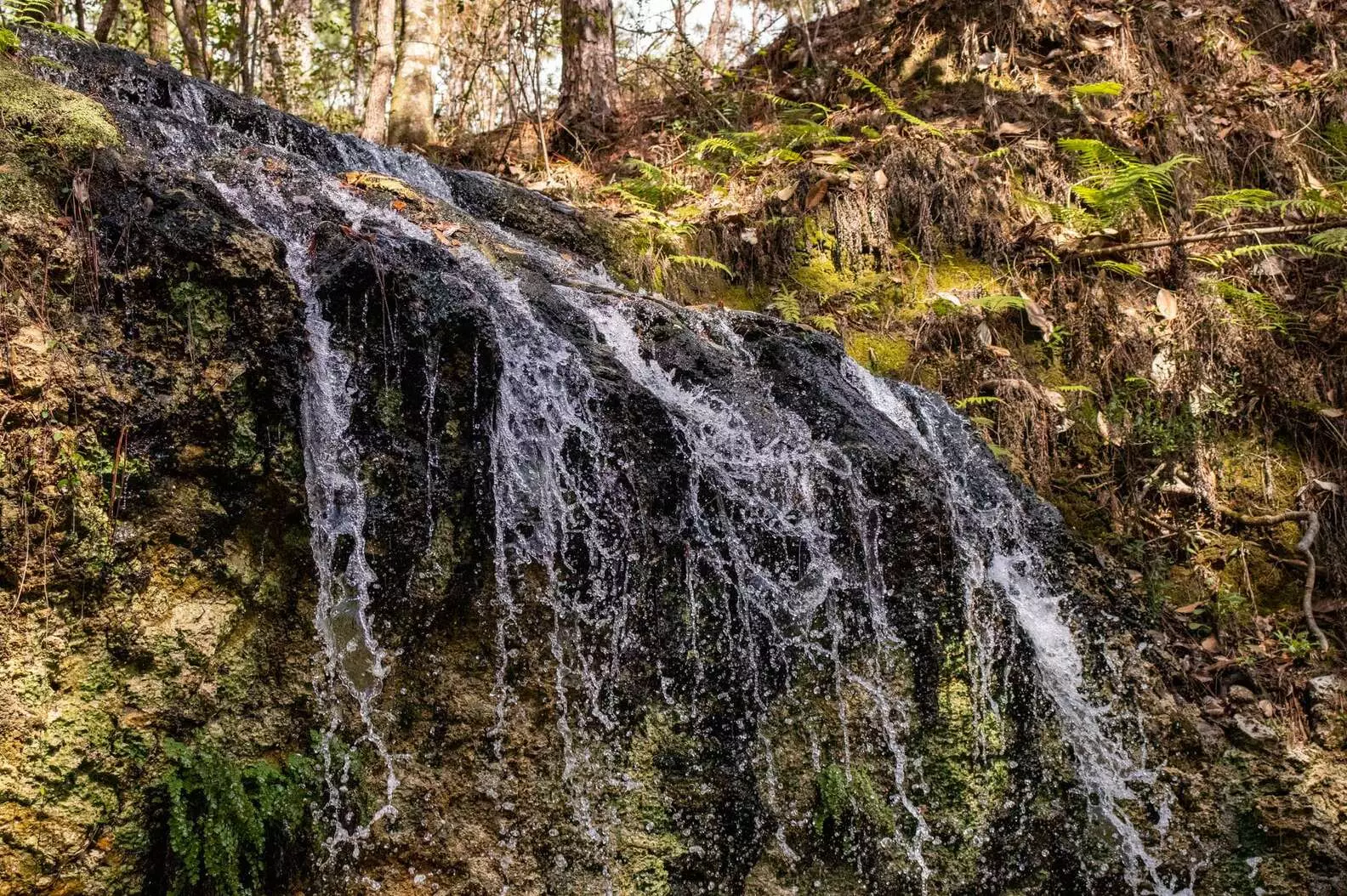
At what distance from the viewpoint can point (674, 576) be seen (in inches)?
144

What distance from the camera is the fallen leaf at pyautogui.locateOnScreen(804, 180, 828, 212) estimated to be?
6965 mm

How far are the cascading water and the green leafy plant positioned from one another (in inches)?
5.8

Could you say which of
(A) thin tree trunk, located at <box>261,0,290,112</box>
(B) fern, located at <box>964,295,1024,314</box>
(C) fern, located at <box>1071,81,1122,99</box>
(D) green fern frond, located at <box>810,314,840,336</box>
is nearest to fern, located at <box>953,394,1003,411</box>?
(B) fern, located at <box>964,295,1024,314</box>

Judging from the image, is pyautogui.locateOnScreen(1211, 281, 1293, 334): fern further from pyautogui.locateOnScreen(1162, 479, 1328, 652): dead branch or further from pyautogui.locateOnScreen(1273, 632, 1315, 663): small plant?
pyautogui.locateOnScreen(1273, 632, 1315, 663): small plant

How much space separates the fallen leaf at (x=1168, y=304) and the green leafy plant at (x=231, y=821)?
6127 mm

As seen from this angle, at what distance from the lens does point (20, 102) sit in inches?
133

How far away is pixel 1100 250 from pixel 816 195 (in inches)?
86.3

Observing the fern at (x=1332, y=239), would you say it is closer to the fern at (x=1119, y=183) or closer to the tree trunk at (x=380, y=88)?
the fern at (x=1119, y=183)

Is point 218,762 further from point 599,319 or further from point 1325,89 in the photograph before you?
point 1325,89

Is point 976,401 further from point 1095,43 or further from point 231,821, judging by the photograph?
point 231,821

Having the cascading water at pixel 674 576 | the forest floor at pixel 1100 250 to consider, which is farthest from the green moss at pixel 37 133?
the forest floor at pixel 1100 250

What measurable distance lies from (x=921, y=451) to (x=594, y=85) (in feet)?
20.6

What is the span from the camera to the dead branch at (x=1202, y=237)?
651 centimetres

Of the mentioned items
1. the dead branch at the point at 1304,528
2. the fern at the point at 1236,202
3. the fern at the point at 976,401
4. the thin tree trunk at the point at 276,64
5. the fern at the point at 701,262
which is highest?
the thin tree trunk at the point at 276,64
